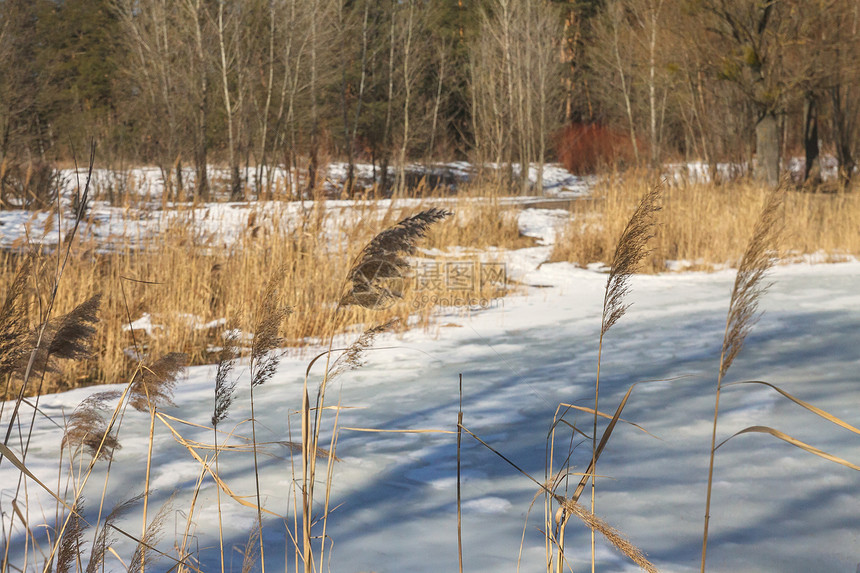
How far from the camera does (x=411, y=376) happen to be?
12.0 ft

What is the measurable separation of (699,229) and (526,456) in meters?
5.79

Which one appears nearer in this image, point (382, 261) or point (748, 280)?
point (748, 280)

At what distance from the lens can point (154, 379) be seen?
1.48 metres

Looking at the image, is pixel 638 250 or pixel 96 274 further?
pixel 96 274

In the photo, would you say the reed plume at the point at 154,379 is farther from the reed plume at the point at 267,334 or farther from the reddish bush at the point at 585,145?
the reddish bush at the point at 585,145

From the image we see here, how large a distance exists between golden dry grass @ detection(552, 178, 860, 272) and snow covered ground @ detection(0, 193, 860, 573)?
105 inches

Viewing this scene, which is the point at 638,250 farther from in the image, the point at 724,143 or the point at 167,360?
the point at 724,143

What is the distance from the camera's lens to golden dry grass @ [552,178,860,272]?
24.3 feet

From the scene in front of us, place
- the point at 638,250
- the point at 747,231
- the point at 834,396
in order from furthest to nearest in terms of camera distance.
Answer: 1. the point at 747,231
2. the point at 834,396
3. the point at 638,250

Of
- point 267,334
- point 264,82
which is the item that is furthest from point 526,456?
point 264,82

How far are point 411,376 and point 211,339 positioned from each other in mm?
1588

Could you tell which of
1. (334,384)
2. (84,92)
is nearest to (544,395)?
(334,384)

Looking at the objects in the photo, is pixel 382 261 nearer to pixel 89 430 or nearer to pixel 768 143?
pixel 89 430

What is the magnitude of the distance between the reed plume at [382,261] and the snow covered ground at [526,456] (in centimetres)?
41
